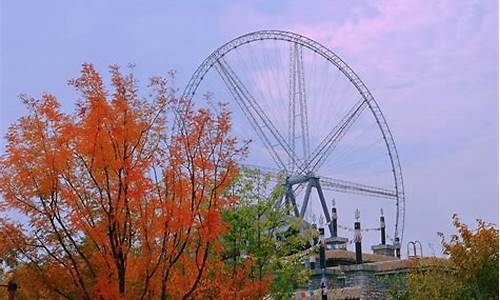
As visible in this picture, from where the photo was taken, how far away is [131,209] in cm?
1343

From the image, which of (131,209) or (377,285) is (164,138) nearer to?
(131,209)

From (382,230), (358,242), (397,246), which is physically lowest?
(358,242)

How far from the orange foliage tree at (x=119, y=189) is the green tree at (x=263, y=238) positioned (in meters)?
5.40

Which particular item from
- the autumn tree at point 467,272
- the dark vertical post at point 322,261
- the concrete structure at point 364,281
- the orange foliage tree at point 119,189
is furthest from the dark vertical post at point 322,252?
the orange foliage tree at point 119,189

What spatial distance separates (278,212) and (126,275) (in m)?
9.29

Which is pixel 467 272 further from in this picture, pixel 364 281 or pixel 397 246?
pixel 397 246

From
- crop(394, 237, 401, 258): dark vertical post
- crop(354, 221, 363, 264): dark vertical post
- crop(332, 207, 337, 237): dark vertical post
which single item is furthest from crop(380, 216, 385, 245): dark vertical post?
crop(354, 221, 363, 264): dark vertical post

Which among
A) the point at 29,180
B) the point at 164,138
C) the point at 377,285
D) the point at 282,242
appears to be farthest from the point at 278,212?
the point at 29,180

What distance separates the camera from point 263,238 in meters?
21.0

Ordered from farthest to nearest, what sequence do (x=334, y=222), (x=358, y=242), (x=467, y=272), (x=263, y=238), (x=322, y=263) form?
(x=334, y=222), (x=358, y=242), (x=322, y=263), (x=263, y=238), (x=467, y=272)

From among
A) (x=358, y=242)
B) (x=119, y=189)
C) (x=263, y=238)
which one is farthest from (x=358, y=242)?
(x=119, y=189)

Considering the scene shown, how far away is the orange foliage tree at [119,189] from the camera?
13.2 m

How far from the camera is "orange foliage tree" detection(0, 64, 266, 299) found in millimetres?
13172

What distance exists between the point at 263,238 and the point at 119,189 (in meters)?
8.45
